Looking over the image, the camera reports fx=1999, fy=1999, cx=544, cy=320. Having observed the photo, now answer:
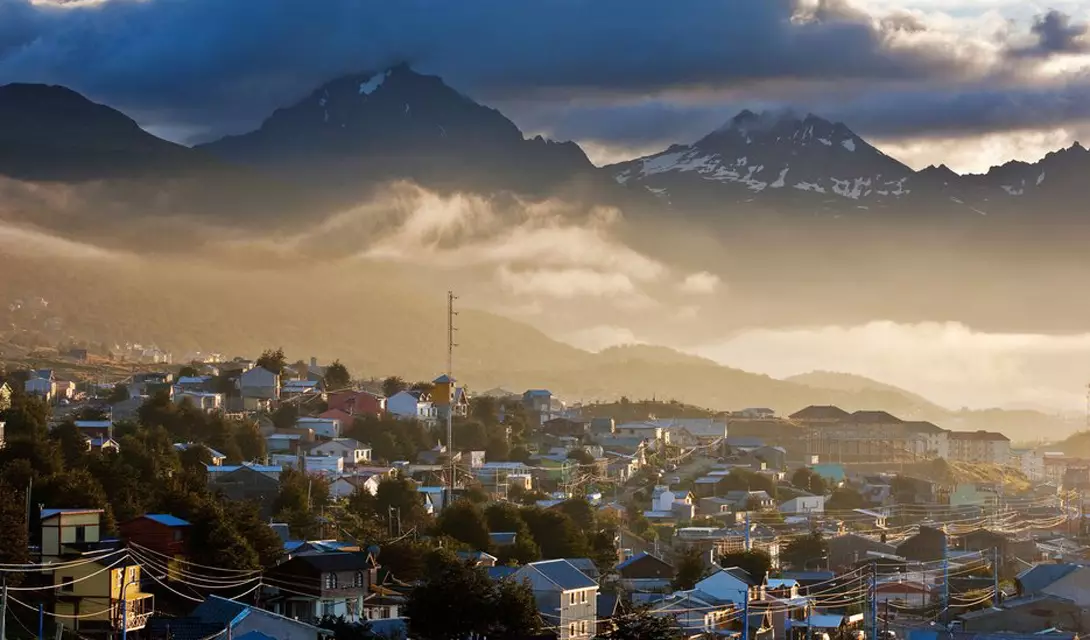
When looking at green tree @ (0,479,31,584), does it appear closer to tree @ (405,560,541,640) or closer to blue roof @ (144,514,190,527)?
blue roof @ (144,514,190,527)

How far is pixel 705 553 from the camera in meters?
43.7

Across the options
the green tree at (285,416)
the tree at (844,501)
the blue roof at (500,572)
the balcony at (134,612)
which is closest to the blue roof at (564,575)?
the blue roof at (500,572)

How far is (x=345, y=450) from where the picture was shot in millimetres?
54500

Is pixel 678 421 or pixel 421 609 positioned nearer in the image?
pixel 421 609

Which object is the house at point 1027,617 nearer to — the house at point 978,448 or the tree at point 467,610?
the tree at point 467,610

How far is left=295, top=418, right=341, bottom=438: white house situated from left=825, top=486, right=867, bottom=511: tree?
52.3 ft

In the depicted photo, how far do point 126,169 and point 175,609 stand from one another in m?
143

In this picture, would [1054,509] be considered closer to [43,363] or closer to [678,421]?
[678,421]

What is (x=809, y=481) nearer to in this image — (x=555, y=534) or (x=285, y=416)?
(x=285, y=416)

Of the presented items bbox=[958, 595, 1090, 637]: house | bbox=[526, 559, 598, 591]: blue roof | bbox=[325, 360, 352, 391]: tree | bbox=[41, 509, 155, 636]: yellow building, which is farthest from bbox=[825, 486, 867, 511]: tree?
bbox=[41, 509, 155, 636]: yellow building

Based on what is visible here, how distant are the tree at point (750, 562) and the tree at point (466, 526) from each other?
17.2 feet

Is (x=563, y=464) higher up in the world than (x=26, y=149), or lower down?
lower down

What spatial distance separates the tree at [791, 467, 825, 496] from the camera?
67438mm

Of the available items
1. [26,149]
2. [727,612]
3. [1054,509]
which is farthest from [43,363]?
[26,149]
